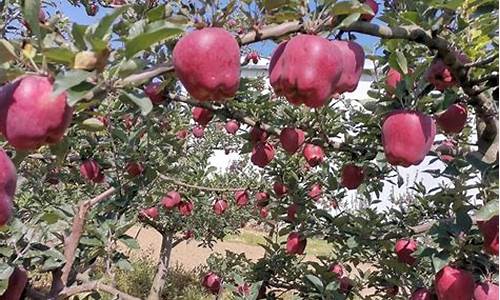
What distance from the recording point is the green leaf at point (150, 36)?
0.77 m

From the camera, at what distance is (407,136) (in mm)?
1277

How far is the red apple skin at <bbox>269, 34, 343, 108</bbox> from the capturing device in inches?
36.8

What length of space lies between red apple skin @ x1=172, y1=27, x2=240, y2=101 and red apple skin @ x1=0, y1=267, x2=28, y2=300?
86 centimetres

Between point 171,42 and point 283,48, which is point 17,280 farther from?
point 283,48

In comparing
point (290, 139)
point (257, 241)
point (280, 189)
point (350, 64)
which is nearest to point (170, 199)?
point (280, 189)

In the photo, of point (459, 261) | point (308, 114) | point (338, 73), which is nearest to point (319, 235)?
point (308, 114)

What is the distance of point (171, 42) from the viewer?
1.27 metres

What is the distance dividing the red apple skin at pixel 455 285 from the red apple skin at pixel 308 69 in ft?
1.94

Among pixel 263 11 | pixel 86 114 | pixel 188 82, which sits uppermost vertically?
pixel 263 11

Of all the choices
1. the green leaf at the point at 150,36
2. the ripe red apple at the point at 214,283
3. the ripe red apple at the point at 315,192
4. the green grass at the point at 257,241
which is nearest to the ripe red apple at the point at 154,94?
the green leaf at the point at 150,36

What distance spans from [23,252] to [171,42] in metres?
0.75

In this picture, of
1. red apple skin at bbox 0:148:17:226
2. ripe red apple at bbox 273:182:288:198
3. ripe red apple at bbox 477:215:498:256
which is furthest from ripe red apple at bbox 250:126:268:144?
red apple skin at bbox 0:148:17:226

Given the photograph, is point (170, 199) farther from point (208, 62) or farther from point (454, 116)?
point (208, 62)

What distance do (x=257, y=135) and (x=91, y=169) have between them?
32.8 inches
